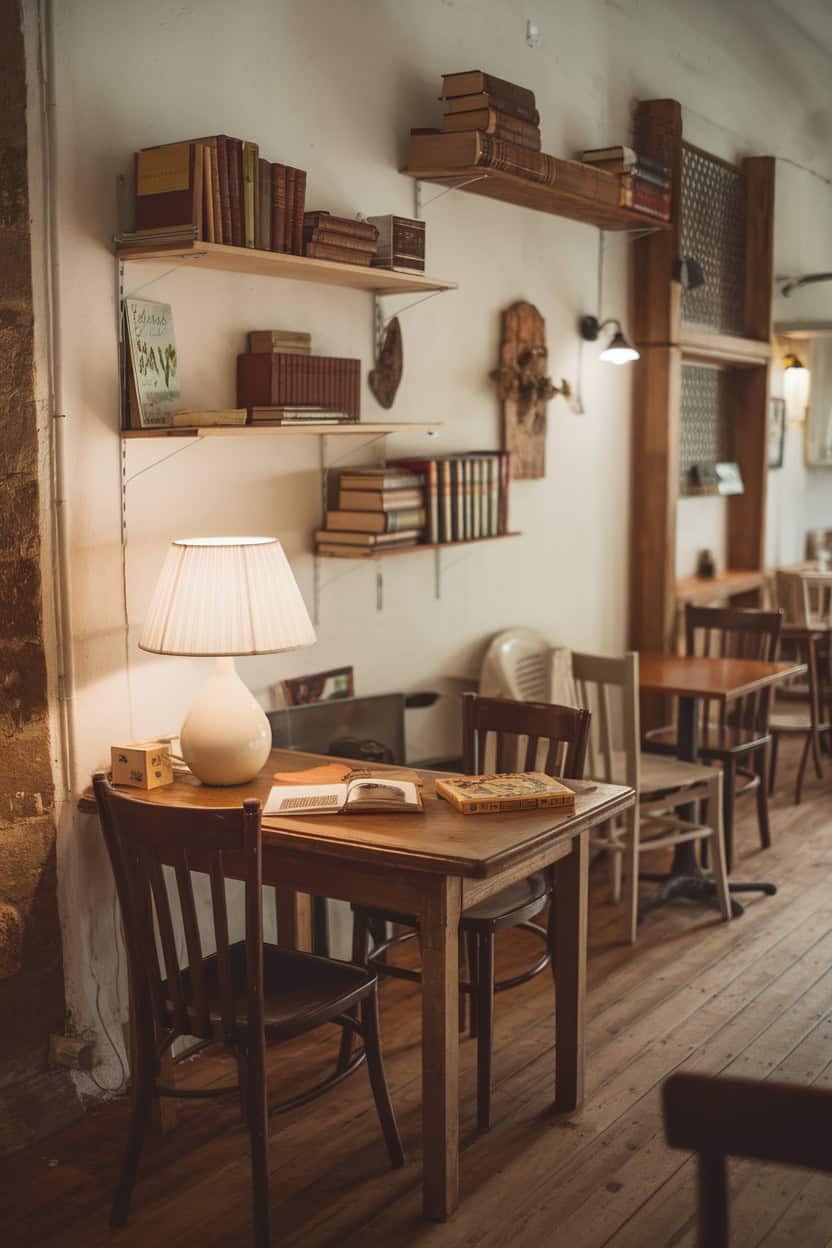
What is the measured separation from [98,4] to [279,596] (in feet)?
4.86

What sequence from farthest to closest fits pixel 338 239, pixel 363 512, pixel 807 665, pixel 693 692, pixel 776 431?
pixel 776 431 → pixel 807 665 → pixel 693 692 → pixel 363 512 → pixel 338 239

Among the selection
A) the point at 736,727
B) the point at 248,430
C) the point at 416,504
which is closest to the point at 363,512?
the point at 416,504

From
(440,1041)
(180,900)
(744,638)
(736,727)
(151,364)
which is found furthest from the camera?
(744,638)

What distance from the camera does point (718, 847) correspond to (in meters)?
4.45

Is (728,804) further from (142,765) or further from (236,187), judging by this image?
(236,187)

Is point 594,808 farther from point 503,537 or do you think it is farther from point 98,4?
point 98,4

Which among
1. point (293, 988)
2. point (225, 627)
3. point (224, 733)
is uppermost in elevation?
point (225, 627)

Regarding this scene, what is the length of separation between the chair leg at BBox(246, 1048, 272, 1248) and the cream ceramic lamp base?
737mm

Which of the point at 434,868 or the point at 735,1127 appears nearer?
the point at 735,1127

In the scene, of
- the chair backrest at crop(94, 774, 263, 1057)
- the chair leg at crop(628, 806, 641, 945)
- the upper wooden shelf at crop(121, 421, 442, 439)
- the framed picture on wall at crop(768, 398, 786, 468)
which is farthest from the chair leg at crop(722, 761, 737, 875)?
the framed picture on wall at crop(768, 398, 786, 468)

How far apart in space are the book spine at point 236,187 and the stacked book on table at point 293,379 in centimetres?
38

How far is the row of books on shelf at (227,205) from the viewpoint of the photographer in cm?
310

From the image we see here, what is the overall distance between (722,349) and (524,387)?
174 cm

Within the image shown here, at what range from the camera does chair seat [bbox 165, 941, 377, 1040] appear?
8.58ft
